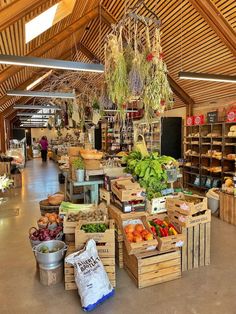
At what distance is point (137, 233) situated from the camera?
308cm

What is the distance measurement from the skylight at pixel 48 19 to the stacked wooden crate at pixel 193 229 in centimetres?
442

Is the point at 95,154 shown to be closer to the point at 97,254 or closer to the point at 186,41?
the point at 97,254

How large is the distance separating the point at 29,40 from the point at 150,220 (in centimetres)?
463

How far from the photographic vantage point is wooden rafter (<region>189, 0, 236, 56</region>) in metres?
4.89

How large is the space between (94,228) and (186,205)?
4.01ft

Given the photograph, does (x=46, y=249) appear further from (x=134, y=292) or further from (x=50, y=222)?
(x=134, y=292)

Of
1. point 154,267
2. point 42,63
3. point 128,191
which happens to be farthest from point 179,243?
point 42,63

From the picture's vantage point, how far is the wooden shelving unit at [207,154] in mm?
6984

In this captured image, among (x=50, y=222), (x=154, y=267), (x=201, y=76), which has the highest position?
(x=201, y=76)

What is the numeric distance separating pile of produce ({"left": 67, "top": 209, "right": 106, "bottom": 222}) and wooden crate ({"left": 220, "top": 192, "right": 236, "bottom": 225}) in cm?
285

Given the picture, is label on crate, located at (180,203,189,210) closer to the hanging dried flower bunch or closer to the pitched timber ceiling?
the hanging dried flower bunch

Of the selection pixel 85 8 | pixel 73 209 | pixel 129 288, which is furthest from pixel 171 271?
pixel 85 8

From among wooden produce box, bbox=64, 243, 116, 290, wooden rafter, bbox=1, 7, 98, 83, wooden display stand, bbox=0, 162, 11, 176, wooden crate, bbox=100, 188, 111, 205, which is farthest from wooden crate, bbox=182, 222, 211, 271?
wooden display stand, bbox=0, 162, 11, 176

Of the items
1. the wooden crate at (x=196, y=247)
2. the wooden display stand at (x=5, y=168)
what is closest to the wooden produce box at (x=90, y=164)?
the wooden crate at (x=196, y=247)
